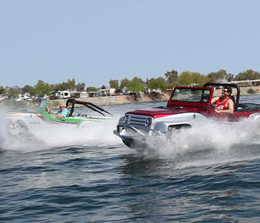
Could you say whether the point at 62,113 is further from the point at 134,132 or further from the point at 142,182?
the point at 142,182

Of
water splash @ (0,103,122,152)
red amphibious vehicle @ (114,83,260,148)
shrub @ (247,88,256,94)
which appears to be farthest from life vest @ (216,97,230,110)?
shrub @ (247,88,256,94)

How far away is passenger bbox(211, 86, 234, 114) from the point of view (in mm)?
14664

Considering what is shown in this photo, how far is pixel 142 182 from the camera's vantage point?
10.3 m

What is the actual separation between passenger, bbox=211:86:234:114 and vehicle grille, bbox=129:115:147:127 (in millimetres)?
2459

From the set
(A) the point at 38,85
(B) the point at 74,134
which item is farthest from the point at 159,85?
(B) the point at 74,134

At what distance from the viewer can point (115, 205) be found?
28.1 feet

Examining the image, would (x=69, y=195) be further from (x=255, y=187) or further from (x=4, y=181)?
(x=255, y=187)

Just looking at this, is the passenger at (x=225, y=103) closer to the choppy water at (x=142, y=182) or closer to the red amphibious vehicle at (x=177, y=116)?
the red amphibious vehicle at (x=177, y=116)

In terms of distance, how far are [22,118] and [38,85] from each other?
537ft

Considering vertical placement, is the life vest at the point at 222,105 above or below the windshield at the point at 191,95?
below

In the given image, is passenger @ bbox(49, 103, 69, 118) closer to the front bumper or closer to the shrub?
the front bumper

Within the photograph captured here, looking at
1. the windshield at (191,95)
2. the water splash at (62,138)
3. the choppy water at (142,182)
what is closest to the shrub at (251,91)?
the water splash at (62,138)

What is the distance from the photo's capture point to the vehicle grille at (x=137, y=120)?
13594mm

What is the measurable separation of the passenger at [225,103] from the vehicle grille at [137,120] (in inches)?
96.8
